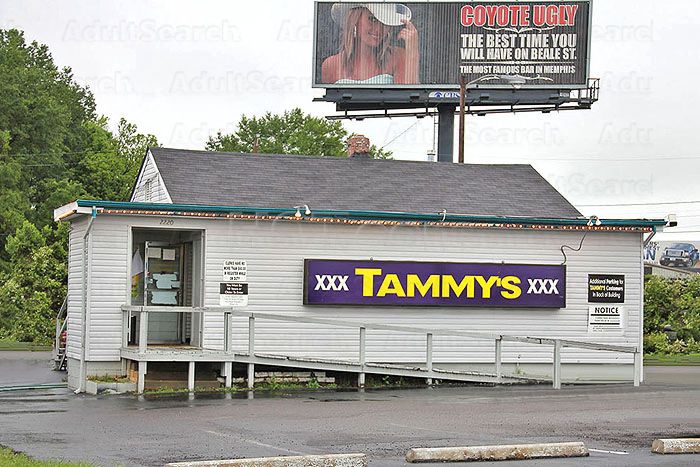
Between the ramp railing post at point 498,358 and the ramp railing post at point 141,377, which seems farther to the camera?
the ramp railing post at point 498,358

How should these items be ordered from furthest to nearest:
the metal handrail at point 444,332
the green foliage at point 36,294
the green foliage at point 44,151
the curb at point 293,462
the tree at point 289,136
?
the tree at point 289,136 → the green foliage at point 44,151 → the green foliage at point 36,294 → the metal handrail at point 444,332 → the curb at point 293,462

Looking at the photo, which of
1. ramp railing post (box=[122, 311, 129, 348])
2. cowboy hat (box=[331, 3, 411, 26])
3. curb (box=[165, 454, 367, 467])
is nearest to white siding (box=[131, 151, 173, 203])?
ramp railing post (box=[122, 311, 129, 348])

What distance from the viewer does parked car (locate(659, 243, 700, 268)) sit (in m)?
123

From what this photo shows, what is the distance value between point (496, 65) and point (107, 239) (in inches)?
1143

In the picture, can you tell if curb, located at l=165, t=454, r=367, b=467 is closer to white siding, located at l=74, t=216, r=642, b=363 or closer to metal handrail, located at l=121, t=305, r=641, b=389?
metal handrail, located at l=121, t=305, r=641, b=389

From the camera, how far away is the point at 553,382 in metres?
26.1

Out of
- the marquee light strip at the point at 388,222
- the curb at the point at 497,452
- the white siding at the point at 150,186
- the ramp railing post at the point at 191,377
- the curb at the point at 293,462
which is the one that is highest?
the white siding at the point at 150,186

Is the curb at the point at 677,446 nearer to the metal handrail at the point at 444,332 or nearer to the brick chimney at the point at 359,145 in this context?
the metal handrail at the point at 444,332

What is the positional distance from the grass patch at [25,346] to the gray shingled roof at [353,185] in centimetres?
1385

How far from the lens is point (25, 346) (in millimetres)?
41938

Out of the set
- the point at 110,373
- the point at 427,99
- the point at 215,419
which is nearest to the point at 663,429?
the point at 215,419

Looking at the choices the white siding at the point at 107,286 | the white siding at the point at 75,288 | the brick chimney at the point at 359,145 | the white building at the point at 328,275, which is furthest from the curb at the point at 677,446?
the brick chimney at the point at 359,145

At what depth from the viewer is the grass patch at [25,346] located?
40438 millimetres

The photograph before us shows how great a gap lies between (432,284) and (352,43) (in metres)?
25.6
